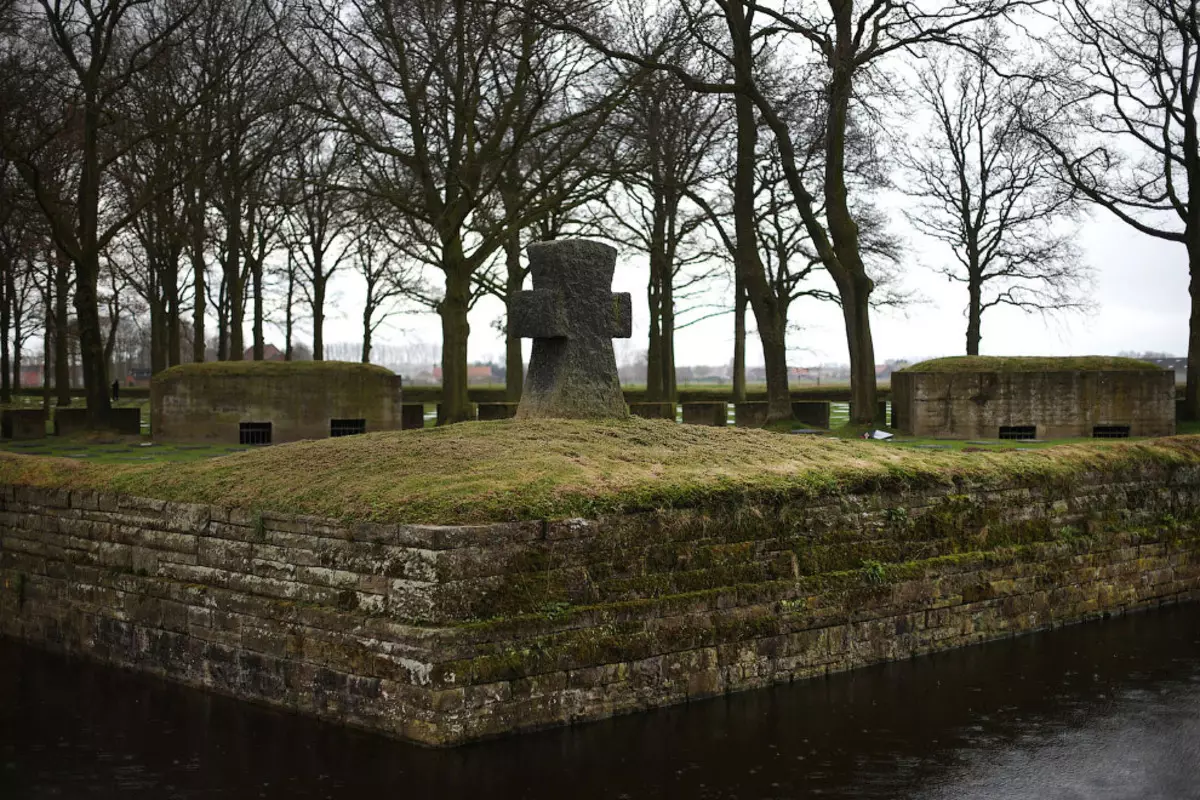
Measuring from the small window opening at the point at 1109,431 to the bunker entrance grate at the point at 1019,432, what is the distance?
1.15 m

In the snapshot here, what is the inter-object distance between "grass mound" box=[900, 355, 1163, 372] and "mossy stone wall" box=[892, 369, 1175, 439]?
13 centimetres

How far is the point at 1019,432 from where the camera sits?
24.8 m

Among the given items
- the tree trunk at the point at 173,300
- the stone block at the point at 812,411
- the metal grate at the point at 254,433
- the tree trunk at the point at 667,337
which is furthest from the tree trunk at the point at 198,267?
the stone block at the point at 812,411

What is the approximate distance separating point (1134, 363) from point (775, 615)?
16741 mm

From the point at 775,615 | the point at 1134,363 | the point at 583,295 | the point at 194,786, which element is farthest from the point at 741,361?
the point at 194,786

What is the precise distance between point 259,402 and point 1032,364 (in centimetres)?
1475

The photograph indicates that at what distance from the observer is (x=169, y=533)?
39.8 ft

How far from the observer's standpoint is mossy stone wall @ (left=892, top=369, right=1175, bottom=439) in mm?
24484

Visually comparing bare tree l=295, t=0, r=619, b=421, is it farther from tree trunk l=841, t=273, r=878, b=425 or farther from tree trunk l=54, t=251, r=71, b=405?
tree trunk l=54, t=251, r=71, b=405

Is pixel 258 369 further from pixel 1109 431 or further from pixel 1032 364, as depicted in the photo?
pixel 1109 431

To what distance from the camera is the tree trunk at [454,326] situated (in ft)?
86.8

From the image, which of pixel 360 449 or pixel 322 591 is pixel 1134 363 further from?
pixel 322 591

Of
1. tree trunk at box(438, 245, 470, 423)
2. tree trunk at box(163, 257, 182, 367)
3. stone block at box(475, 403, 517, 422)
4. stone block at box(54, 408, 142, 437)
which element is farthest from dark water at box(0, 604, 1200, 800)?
tree trunk at box(163, 257, 182, 367)

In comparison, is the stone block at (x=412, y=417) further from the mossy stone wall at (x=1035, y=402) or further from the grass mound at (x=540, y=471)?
the grass mound at (x=540, y=471)
